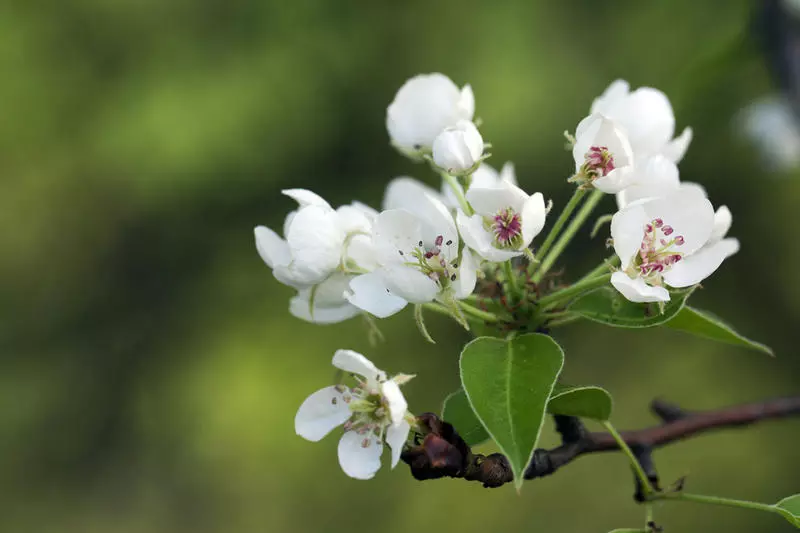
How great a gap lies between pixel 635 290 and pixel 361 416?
0.34 meters

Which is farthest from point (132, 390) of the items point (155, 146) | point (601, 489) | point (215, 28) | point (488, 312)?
point (488, 312)

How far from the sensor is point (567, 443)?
1151 millimetres

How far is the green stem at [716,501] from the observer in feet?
3.38

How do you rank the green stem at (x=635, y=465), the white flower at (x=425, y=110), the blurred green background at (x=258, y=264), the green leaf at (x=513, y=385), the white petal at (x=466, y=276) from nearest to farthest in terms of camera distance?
→ the green leaf at (x=513, y=385), the white petal at (x=466, y=276), the green stem at (x=635, y=465), the white flower at (x=425, y=110), the blurred green background at (x=258, y=264)

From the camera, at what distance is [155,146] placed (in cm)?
490

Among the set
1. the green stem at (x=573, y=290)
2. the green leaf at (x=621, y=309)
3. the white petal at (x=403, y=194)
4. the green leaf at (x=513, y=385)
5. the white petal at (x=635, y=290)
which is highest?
the white petal at (x=403, y=194)

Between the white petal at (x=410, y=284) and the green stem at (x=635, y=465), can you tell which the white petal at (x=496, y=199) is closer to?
the white petal at (x=410, y=284)

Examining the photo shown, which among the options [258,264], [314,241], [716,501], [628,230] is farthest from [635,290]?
[258,264]

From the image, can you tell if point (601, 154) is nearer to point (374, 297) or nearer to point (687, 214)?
point (687, 214)

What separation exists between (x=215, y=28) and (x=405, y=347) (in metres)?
2.19

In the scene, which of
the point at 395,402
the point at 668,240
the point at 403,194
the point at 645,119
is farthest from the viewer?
the point at 403,194

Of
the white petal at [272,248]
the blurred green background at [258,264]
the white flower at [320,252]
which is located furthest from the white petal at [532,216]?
the blurred green background at [258,264]

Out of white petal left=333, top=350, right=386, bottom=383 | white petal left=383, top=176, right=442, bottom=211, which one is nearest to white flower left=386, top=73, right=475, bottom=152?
white petal left=383, top=176, right=442, bottom=211

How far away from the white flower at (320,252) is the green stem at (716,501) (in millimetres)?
458
